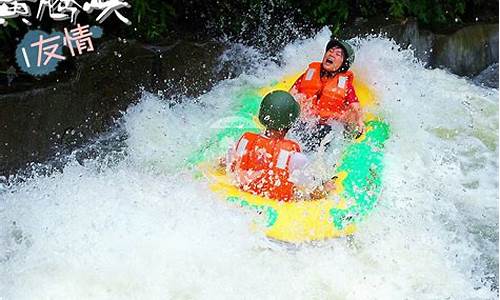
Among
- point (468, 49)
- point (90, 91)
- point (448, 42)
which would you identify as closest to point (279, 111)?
point (90, 91)

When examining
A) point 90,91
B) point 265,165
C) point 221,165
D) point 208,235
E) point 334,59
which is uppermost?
point 334,59

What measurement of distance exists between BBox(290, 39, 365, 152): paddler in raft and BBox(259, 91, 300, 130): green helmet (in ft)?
3.06

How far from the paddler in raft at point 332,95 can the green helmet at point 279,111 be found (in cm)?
93

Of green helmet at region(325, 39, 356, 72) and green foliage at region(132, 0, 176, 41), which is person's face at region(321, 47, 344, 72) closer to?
green helmet at region(325, 39, 356, 72)

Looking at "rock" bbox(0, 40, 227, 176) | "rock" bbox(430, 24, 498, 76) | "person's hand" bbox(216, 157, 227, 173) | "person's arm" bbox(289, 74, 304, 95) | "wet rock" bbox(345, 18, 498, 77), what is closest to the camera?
"person's hand" bbox(216, 157, 227, 173)

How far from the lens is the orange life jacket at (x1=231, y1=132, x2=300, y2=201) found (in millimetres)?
4379

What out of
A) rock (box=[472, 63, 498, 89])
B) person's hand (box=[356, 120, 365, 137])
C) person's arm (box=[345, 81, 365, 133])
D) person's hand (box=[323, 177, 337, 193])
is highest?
person's arm (box=[345, 81, 365, 133])

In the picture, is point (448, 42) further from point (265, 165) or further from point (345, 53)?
point (265, 165)

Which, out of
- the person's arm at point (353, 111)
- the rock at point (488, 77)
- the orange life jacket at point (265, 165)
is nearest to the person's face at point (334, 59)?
the person's arm at point (353, 111)

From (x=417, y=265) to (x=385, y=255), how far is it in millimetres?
206

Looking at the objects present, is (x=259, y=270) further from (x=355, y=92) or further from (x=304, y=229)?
(x=355, y=92)

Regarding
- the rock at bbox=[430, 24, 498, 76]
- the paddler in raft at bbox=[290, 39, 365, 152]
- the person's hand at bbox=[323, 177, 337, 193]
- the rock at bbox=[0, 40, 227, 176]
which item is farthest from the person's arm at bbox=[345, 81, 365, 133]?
the rock at bbox=[430, 24, 498, 76]

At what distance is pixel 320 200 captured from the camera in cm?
452

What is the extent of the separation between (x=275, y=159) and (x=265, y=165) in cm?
8
